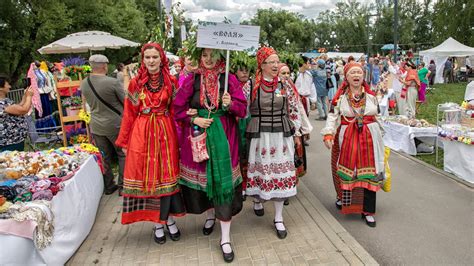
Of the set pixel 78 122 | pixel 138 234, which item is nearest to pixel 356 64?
pixel 138 234

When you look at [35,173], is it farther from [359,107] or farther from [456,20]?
[456,20]

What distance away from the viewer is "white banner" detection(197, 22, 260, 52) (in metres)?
3.39

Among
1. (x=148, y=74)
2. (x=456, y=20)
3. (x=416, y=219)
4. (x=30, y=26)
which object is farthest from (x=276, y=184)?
(x=456, y=20)

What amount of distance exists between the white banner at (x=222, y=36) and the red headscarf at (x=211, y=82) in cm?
29

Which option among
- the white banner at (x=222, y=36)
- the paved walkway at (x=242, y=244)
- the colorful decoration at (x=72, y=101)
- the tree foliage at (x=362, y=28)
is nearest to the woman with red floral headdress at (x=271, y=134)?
the paved walkway at (x=242, y=244)

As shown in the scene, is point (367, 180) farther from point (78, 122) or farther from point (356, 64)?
point (78, 122)

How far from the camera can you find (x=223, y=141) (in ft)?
11.6

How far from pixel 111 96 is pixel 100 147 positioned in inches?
30.9

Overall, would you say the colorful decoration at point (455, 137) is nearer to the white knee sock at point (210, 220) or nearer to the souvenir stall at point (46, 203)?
the white knee sock at point (210, 220)

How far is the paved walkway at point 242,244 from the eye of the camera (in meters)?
3.61

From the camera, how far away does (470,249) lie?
12.5ft

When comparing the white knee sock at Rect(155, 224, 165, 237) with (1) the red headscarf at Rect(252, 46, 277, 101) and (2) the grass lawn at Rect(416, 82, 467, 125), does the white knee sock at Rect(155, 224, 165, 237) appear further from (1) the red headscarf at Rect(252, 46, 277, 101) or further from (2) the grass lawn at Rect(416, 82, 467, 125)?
(2) the grass lawn at Rect(416, 82, 467, 125)

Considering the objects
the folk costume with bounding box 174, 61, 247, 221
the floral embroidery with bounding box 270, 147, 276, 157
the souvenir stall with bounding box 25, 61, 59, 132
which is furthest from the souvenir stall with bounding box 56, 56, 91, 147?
the floral embroidery with bounding box 270, 147, 276, 157

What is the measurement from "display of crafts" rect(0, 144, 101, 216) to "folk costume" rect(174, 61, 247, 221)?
132 cm
